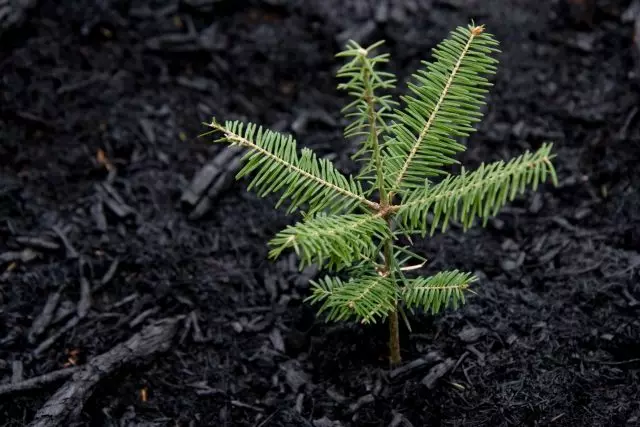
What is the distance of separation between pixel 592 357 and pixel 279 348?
3.33ft

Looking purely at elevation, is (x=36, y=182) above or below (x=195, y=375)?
above

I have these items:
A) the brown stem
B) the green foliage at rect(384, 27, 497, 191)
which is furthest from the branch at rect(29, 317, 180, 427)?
the green foliage at rect(384, 27, 497, 191)

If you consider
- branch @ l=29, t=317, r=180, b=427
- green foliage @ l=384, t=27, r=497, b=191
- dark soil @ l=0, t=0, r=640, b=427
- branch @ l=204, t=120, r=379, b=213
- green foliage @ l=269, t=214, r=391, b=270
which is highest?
green foliage @ l=384, t=27, r=497, b=191

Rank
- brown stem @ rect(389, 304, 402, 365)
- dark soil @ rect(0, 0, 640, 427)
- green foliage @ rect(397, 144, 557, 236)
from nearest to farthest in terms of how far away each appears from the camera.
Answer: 1. green foliage @ rect(397, 144, 557, 236)
2. brown stem @ rect(389, 304, 402, 365)
3. dark soil @ rect(0, 0, 640, 427)

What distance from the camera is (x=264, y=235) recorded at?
2770 mm

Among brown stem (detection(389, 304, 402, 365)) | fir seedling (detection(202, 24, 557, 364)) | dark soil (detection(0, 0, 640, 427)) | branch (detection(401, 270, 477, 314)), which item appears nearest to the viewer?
fir seedling (detection(202, 24, 557, 364))

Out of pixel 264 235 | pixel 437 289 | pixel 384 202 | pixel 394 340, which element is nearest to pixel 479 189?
pixel 384 202

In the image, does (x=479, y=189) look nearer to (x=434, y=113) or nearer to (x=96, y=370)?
(x=434, y=113)

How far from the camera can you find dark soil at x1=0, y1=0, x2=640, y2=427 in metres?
2.24

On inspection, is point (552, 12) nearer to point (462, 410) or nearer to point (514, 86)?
point (514, 86)


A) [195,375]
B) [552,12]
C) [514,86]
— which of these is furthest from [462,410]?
[552,12]

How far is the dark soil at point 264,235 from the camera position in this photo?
224 cm

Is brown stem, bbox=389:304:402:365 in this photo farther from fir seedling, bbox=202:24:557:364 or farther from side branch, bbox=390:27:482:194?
side branch, bbox=390:27:482:194

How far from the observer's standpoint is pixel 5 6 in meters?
3.32
